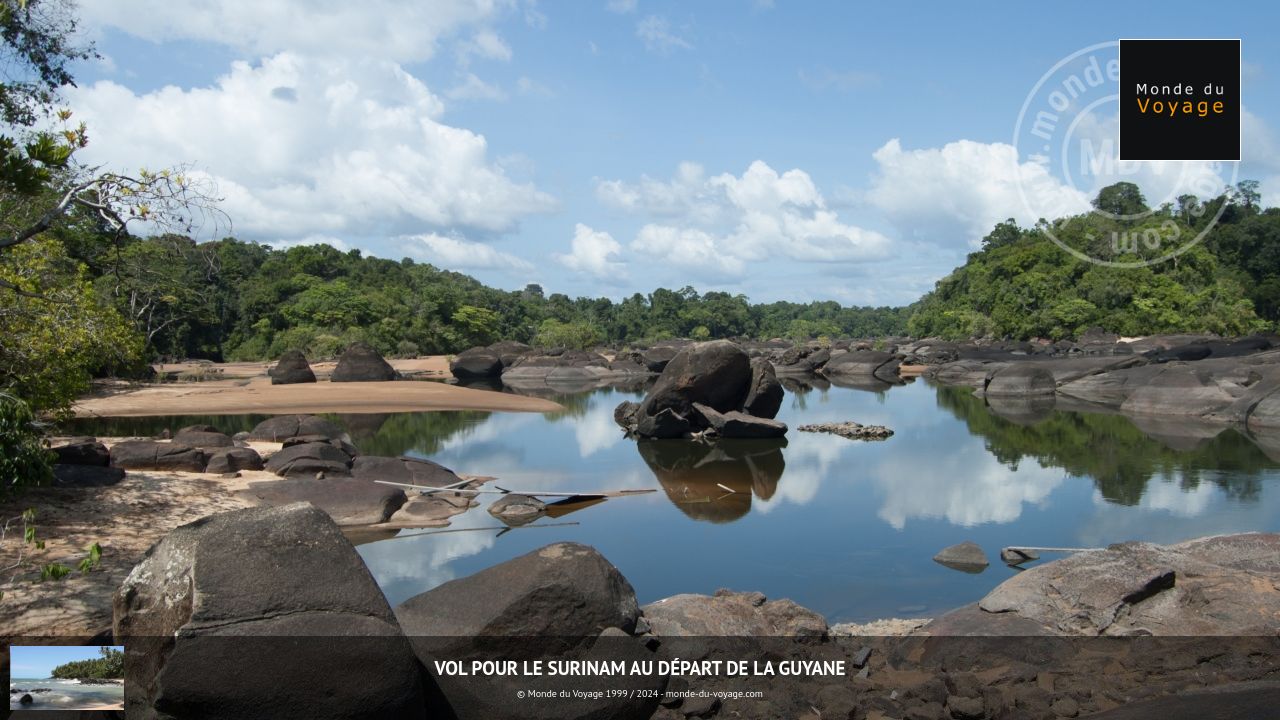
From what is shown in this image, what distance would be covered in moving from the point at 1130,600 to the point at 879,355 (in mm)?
48498

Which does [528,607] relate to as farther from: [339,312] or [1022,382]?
[339,312]

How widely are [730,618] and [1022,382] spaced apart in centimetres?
3466

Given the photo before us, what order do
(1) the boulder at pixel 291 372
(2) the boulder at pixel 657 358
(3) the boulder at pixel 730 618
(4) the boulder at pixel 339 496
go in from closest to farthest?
(3) the boulder at pixel 730 618 < (4) the boulder at pixel 339 496 < (1) the boulder at pixel 291 372 < (2) the boulder at pixel 657 358

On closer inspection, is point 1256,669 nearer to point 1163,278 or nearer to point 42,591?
point 42,591

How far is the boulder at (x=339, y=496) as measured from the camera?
1418 cm

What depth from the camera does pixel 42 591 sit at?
8477mm

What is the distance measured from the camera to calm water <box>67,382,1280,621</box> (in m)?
12.1

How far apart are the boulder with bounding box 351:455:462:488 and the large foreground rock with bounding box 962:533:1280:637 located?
10.5 metres

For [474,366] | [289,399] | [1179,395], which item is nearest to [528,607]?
[1179,395]

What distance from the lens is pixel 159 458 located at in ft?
55.1

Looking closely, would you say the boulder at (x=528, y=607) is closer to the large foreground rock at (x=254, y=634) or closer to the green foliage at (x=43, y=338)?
the large foreground rock at (x=254, y=634)

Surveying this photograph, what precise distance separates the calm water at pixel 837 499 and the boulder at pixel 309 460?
3221mm

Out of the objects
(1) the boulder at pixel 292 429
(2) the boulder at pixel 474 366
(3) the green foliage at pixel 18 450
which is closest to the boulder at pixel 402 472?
(1) the boulder at pixel 292 429

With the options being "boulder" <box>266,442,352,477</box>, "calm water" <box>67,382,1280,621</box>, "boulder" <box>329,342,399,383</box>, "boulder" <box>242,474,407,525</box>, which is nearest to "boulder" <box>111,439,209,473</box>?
"boulder" <box>266,442,352,477</box>
